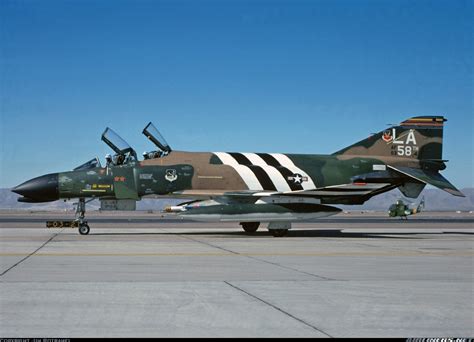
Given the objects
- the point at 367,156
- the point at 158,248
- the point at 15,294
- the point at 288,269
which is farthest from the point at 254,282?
the point at 367,156

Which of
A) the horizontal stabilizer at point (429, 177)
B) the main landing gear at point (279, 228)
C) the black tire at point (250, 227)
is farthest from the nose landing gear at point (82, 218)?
the horizontal stabilizer at point (429, 177)

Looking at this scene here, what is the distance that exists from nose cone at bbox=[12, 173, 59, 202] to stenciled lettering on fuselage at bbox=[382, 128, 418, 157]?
47.0ft

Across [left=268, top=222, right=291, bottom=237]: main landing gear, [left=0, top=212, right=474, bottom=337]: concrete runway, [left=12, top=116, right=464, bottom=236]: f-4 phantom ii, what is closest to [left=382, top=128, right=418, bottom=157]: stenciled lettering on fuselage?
[left=12, top=116, right=464, bottom=236]: f-4 phantom ii

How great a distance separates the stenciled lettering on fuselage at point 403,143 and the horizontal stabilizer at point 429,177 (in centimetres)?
90

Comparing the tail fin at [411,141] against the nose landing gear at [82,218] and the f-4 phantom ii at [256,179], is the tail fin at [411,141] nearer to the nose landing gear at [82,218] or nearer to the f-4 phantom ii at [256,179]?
the f-4 phantom ii at [256,179]

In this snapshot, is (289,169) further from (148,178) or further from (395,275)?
(395,275)

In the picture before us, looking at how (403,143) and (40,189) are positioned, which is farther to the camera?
(403,143)

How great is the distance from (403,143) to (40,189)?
614 inches

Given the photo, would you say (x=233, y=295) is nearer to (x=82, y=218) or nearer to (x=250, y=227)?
(x=82, y=218)

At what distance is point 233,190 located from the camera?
2475 cm

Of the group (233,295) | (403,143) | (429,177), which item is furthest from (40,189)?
(233,295)

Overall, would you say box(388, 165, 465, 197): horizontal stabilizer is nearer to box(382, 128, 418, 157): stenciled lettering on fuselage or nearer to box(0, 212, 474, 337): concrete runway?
box(382, 128, 418, 157): stenciled lettering on fuselage

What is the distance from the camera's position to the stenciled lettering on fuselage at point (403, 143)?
90.3 feet

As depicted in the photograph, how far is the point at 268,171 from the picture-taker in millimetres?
25203
